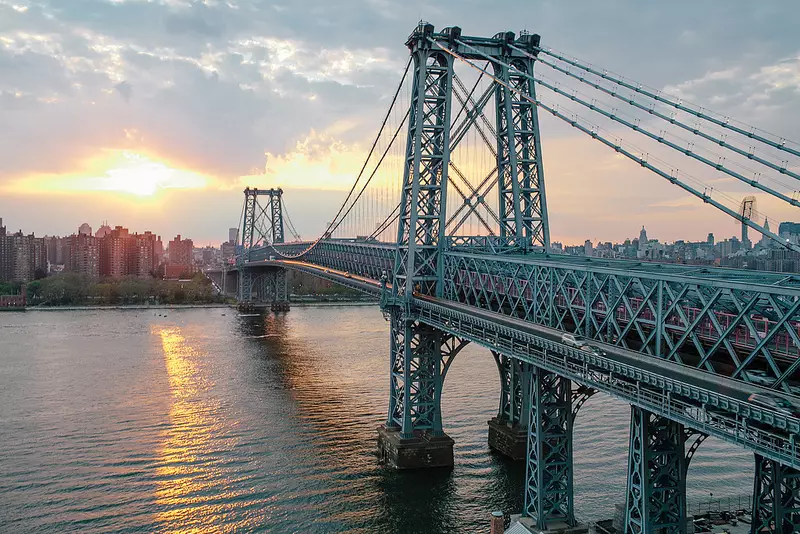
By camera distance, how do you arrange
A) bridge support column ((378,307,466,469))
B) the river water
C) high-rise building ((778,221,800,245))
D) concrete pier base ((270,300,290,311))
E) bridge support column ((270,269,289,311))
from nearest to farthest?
the river water
high-rise building ((778,221,800,245))
bridge support column ((378,307,466,469))
concrete pier base ((270,300,290,311))
bridge support column ((270,269,289,311))

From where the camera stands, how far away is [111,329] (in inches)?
2822

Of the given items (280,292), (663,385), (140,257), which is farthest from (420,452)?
(140,257)

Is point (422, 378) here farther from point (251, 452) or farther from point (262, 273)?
point (262, 273)

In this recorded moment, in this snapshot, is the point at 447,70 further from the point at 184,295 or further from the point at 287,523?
the point at 184,295

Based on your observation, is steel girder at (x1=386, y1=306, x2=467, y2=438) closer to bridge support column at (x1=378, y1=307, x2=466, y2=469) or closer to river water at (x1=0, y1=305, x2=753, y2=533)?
bridge support column at (x1=378, y1=307, x2=466, y2=469)

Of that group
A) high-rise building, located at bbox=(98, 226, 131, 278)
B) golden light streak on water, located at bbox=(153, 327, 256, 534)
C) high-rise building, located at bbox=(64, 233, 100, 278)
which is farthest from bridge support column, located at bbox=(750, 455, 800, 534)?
high-rise building, located at bbox=(98, 226, 131, 278)

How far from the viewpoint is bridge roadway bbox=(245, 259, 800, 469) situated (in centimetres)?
1168

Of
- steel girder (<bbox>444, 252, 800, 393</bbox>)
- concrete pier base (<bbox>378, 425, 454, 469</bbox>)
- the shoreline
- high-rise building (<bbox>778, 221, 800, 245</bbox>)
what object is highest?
high-rise building (<bbox>778, 221, 800, 245</bbox>)

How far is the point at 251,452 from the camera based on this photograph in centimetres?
2912

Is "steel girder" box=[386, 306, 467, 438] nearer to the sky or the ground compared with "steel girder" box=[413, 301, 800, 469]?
nearer to the ground

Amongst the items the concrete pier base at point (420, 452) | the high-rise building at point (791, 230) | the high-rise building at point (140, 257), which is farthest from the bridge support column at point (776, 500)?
the high-rise building at point (140, 257)

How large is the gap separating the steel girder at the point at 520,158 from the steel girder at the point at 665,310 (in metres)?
4.39

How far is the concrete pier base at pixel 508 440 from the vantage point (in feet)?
90.6

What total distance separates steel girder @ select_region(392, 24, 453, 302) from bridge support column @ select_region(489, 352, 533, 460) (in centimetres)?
458
